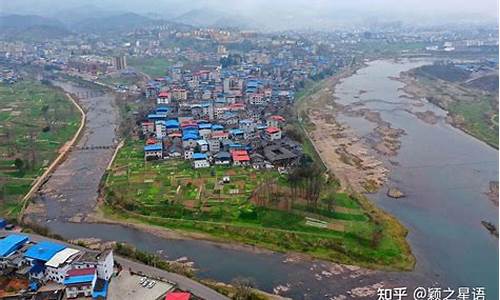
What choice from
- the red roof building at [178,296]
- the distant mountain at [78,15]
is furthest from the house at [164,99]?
the distant mountain at [78,15]

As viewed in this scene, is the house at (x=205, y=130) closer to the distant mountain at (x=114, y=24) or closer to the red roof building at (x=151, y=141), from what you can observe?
the red roof building at (x=151, y=141)

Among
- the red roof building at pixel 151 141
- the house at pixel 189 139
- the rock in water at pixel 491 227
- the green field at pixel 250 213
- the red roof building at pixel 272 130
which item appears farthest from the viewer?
the red roof building at pixel 272 130

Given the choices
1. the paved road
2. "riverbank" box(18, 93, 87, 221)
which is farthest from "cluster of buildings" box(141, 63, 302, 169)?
the paved road

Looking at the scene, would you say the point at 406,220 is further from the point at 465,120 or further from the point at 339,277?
the point at 465,120

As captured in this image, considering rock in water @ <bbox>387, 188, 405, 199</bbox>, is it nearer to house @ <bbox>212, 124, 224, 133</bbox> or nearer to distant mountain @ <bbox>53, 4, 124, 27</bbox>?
house @ <bbox>212, 124, 224, 133</bbox>

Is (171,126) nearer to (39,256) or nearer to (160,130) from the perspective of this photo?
(160,130)

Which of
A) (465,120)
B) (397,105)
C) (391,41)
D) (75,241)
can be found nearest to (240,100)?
(397,105)

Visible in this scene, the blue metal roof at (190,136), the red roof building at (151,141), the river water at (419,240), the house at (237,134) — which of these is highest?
Result: the blue metal roof at (190,136)
